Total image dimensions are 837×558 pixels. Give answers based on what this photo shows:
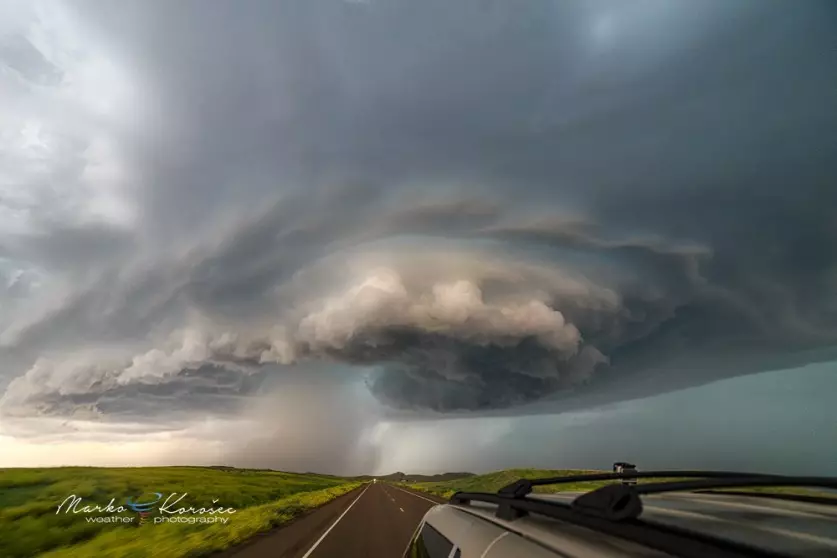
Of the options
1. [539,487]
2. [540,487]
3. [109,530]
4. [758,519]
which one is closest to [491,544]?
[758,519]

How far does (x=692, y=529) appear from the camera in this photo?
7.12ft

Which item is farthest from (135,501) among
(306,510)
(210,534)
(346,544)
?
(346,544)

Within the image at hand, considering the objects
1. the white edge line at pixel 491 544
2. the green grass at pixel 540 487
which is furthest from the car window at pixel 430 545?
the green grass at pixel 540 487

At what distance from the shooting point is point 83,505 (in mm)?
33375

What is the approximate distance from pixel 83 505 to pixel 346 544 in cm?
2566

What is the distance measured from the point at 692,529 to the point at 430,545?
3024mm

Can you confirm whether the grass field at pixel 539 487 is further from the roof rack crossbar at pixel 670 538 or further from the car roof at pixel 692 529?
the roof rack crossbar at pixel 670 538

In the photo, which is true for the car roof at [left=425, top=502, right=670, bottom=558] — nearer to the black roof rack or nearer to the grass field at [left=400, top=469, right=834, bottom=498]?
the black roof rack

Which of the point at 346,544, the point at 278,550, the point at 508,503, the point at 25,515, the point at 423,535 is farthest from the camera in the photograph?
the point at 25,515

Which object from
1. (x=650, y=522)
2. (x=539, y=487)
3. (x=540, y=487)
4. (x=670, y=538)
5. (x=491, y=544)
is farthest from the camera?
(x=539, y=487)

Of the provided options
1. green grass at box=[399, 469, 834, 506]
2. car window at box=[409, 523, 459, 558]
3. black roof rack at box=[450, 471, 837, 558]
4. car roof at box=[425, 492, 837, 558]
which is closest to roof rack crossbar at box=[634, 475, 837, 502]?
black roof rack at box=[450, 471, 837, 558]

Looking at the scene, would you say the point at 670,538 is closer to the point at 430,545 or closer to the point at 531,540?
the point at 531,540

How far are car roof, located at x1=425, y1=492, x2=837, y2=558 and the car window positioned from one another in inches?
8.5

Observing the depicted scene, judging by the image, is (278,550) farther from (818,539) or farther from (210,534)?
(818,539)
